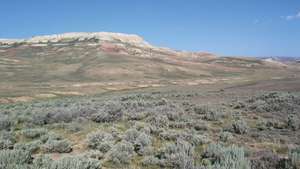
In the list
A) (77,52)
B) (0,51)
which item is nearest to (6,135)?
(77,52)

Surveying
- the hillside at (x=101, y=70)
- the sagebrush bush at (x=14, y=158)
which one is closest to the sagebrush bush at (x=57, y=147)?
the sagebrush bush at (x=14, y=158)

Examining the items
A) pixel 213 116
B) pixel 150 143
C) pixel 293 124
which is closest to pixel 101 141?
pixel 150 143

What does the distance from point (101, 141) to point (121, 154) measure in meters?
1.80

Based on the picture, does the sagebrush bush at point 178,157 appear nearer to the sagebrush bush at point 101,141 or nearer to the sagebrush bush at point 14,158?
the sagebrush bush at point 101,141

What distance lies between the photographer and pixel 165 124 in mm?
12602

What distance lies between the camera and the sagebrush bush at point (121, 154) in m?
7.56

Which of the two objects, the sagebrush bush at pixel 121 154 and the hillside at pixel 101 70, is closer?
the sagebrush bush at pixel 121 154

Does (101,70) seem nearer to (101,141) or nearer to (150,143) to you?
(101,141)

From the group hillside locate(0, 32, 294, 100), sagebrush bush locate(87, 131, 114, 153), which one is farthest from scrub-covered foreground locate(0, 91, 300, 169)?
hillside locate(0, 32, 294, 100)

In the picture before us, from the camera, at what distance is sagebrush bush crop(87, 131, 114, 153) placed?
8.67m

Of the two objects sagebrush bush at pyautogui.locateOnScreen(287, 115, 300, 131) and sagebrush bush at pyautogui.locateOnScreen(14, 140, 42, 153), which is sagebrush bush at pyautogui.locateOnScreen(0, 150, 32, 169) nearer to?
sagebrush bush at pyautogui.locateOnScreen(14, 140, 42, 153)

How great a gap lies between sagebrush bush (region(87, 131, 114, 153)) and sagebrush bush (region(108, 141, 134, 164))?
17.8 inches

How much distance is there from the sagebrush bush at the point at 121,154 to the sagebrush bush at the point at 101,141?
1.49 feet

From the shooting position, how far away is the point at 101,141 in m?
9.30
